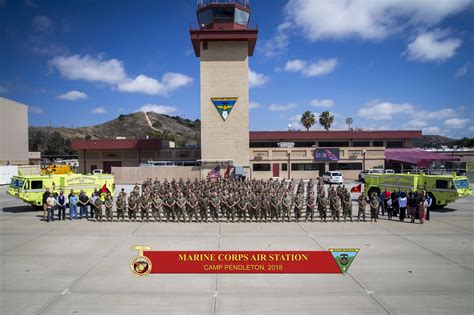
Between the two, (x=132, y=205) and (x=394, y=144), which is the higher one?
(x=394, y=144)

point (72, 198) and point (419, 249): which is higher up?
point (72, 198)

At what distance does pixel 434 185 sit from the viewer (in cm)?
1833

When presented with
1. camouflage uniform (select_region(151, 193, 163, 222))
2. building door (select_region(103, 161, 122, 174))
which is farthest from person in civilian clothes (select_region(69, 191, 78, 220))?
building door (select_region(103, 161, 122, 174))

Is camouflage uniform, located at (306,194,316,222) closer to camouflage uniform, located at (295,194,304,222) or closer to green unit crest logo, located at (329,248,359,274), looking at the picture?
camouflage uniform, located at (295,194,304,222)

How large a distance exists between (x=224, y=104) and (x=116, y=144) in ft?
62.0

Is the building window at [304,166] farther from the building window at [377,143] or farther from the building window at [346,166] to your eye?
the building window at [377,143]

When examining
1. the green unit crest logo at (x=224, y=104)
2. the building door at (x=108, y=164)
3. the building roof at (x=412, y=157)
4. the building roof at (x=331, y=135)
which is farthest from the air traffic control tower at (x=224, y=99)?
the building roof at (x=412, y=157)

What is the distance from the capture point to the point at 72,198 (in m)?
15.7

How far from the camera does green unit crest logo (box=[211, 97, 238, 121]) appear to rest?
104ft

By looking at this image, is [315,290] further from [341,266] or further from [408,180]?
[408,180]

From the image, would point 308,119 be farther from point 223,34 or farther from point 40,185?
point 40,185

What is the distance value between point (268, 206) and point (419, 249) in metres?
6.68

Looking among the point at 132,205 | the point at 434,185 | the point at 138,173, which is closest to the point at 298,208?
the point at 132,205

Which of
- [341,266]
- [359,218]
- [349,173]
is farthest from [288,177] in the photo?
[341,266]
